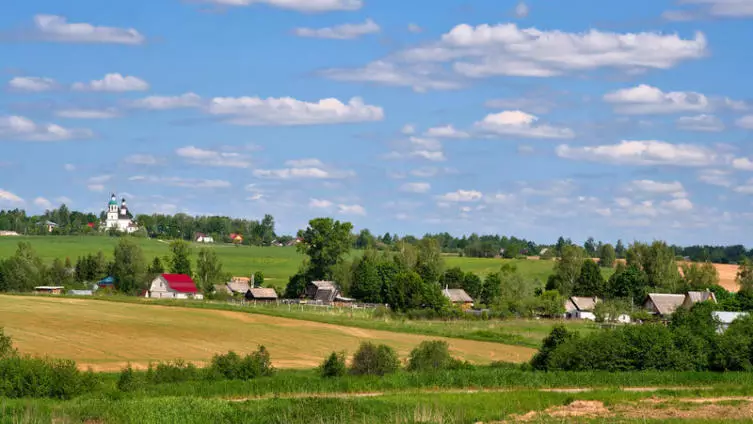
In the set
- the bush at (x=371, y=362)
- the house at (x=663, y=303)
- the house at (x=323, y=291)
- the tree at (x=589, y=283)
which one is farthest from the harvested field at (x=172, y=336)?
the tree at (x=589, y=283)

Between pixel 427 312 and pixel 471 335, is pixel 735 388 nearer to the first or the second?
pixel 471 335

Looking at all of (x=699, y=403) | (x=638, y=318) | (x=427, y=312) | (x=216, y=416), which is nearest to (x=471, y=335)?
(x=427, y=312)

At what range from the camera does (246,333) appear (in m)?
74.9

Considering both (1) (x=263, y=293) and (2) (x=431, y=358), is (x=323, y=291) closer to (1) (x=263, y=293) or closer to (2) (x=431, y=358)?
(1) (x=263, y=293)

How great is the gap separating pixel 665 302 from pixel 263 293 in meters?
48.1

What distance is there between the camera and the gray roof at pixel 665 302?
113m

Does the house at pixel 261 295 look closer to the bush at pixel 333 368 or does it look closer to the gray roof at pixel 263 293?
the gray roof at pixel 263 293

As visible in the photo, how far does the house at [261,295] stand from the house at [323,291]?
4343mm

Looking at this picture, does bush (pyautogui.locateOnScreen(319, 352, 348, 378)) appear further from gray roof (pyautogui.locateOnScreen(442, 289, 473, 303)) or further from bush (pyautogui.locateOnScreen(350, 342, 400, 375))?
gray roof (pyautogui.locateOnScreen(442, 289, 473, 303))

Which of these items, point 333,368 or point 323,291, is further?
point 323,291

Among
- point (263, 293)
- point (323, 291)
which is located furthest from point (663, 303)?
point (263, 293)

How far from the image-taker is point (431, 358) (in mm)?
53250

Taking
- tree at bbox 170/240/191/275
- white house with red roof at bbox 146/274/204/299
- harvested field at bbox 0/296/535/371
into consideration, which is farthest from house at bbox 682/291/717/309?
tree at bbox 170/240/191/275

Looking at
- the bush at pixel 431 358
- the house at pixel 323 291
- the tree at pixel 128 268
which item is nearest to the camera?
the bush at pixel 431 358
